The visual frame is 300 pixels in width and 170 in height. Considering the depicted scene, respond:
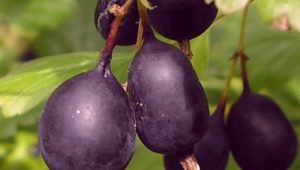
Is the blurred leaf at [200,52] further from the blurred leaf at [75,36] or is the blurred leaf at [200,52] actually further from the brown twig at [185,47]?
the blurred leaf at [75,36]

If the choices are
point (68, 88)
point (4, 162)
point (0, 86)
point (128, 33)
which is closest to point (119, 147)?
point (68, 88)

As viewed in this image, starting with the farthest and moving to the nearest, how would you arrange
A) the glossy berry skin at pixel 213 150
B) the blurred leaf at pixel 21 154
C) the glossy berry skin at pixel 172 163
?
the blurred leaf at pixel 21 154 → the glossy berry skin at pixel 213 150 → the glossy berry skin at pixel 172 163

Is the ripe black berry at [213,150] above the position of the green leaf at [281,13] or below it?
below

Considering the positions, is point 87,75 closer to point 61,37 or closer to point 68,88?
point 68,88

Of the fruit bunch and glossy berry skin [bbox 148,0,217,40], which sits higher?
glossy berry skin [bbox 148,0,217,40]

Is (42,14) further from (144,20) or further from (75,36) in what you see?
(144,20)

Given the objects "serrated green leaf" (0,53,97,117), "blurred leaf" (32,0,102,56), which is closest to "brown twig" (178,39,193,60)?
"serrated green leaf" (0,53,97,117)

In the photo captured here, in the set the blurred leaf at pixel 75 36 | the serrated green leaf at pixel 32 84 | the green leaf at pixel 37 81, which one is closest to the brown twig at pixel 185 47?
the green leaf at pixel 37 81

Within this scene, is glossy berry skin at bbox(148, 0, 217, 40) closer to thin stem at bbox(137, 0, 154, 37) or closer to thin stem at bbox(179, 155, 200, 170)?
thin stem at bbox(137, 0, 154, 37)
